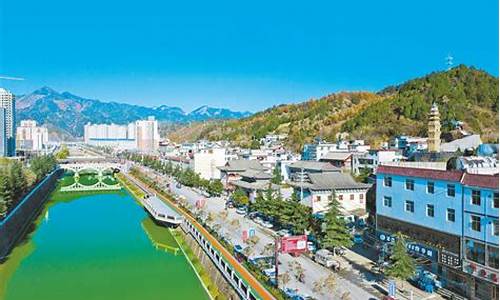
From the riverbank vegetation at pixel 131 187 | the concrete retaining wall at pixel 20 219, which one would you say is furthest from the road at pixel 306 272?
the riverbank vegetation at pixel 131 187

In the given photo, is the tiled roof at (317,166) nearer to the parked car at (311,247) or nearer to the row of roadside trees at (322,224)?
the row of roadside trees at (322,224)

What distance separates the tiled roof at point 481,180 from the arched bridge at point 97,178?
66.6 ft

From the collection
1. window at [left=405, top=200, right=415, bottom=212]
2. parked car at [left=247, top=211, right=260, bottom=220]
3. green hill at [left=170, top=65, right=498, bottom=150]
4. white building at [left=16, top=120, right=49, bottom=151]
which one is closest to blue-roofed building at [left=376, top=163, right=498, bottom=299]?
window at [left=405, top=200, right=415, bottom=212]

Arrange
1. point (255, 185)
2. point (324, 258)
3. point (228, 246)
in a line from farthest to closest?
1. point (255, 185)
2. point (228, 246)
3. point (324, 258)

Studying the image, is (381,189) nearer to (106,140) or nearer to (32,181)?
(32,181)

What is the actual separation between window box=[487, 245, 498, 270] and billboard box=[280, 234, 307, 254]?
10.4 feet

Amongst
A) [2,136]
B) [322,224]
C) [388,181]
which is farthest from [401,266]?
[2,136]

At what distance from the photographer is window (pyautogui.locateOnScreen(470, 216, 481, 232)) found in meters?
5.84

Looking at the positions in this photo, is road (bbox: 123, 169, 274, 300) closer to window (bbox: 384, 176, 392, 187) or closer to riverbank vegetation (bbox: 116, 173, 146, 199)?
window (bbox: 384, 176, 392, 187)

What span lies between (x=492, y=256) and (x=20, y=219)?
12.1 m

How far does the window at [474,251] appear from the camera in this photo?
576 cm

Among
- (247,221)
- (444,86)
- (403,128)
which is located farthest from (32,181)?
(444,86)

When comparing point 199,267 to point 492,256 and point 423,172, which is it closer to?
point 423,172

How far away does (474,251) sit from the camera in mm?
5859
